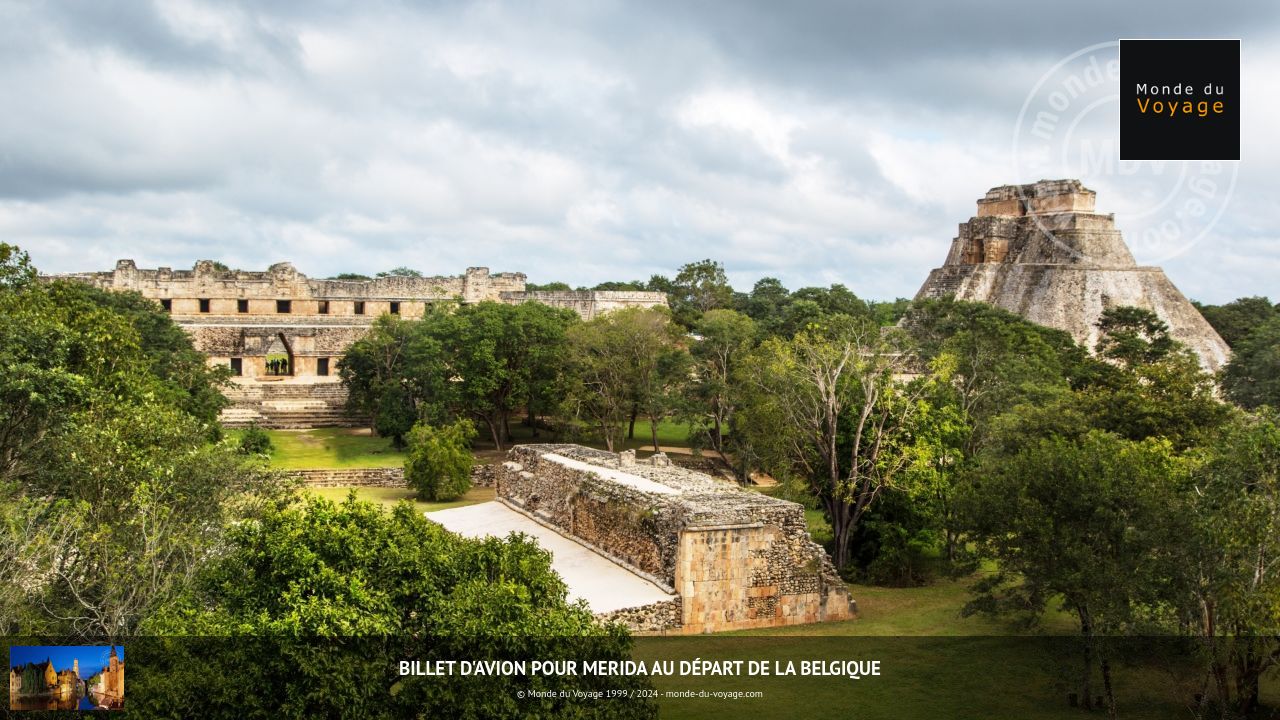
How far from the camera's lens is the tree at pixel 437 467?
24.2m

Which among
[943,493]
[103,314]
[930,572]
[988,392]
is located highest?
[103,314]

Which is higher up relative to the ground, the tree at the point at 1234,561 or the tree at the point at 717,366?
the tree at the point at 717,366

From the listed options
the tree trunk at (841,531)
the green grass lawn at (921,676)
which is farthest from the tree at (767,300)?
the green grass lawn at (921,676)

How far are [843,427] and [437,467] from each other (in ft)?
31.7

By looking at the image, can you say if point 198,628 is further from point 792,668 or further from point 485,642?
point 792,668

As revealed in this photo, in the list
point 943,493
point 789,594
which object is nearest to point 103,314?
point 789,594

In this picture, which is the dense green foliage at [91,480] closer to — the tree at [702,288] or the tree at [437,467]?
the tree at [437,467]

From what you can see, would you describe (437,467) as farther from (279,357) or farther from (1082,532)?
(279,357)

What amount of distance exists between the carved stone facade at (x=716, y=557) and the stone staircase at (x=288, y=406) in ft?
61.6

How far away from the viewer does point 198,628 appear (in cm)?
888

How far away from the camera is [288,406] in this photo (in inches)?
1337

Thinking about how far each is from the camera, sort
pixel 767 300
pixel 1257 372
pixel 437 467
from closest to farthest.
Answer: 1. pixel 437 467
2. pixel 1257 372
3. pixel 767 300

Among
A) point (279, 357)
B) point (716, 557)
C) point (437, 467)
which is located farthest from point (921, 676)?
point (279, 357)

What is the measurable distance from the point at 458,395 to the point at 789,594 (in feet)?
53.3
